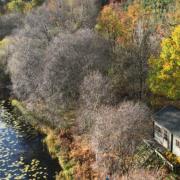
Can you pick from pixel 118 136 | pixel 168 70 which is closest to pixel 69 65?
pixel 168 70

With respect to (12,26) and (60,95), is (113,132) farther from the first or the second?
(12,26)

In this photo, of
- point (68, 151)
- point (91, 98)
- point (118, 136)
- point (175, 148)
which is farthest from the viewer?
point (91, 98)

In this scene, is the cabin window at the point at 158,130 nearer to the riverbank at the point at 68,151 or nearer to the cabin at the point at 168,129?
the cabin at the point at 168,129

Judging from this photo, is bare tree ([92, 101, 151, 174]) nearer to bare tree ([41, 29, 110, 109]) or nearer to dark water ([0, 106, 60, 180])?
dark water ([0, 106, 60, 180])

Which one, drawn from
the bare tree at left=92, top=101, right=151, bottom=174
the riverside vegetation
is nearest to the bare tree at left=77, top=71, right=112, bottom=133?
the riverside vegetation

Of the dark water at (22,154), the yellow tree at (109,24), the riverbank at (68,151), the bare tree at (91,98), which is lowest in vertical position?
the dark water at (22,154)

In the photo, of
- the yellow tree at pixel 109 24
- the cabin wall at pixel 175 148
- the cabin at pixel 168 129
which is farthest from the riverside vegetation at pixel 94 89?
the cabin wall at pixel 175 148

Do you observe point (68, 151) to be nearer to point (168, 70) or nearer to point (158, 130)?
point (158, 130)
